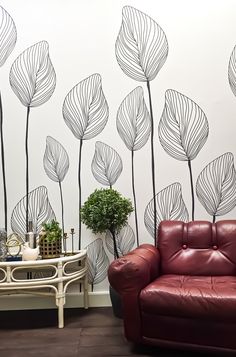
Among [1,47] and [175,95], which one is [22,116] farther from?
[175,95]

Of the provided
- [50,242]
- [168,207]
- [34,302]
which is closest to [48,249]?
[50,242]

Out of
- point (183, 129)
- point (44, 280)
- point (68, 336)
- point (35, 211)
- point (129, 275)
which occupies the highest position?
point (183, 129)

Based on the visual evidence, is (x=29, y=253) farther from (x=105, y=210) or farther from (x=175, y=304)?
(x=175, y=304)

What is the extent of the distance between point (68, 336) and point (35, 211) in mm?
1121

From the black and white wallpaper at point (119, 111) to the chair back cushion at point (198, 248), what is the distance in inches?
14.2

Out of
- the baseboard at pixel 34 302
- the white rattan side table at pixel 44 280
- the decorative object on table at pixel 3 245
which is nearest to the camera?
the white rattan side table at pixel 44 280

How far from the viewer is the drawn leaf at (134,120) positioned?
10.3 feet

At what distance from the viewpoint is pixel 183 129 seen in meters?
3.14

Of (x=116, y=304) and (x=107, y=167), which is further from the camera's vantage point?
(x=107, y=167)

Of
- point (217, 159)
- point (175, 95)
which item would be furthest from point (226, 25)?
point (217, 159)

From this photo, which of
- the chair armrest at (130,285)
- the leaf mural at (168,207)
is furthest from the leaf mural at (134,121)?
the chair armrest at (130,285)

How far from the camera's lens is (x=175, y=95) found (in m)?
3.15

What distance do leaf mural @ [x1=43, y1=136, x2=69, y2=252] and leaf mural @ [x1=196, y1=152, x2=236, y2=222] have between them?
1197mm

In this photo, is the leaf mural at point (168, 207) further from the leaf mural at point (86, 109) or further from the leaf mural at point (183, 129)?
the leaf mural at point (86, 109)
